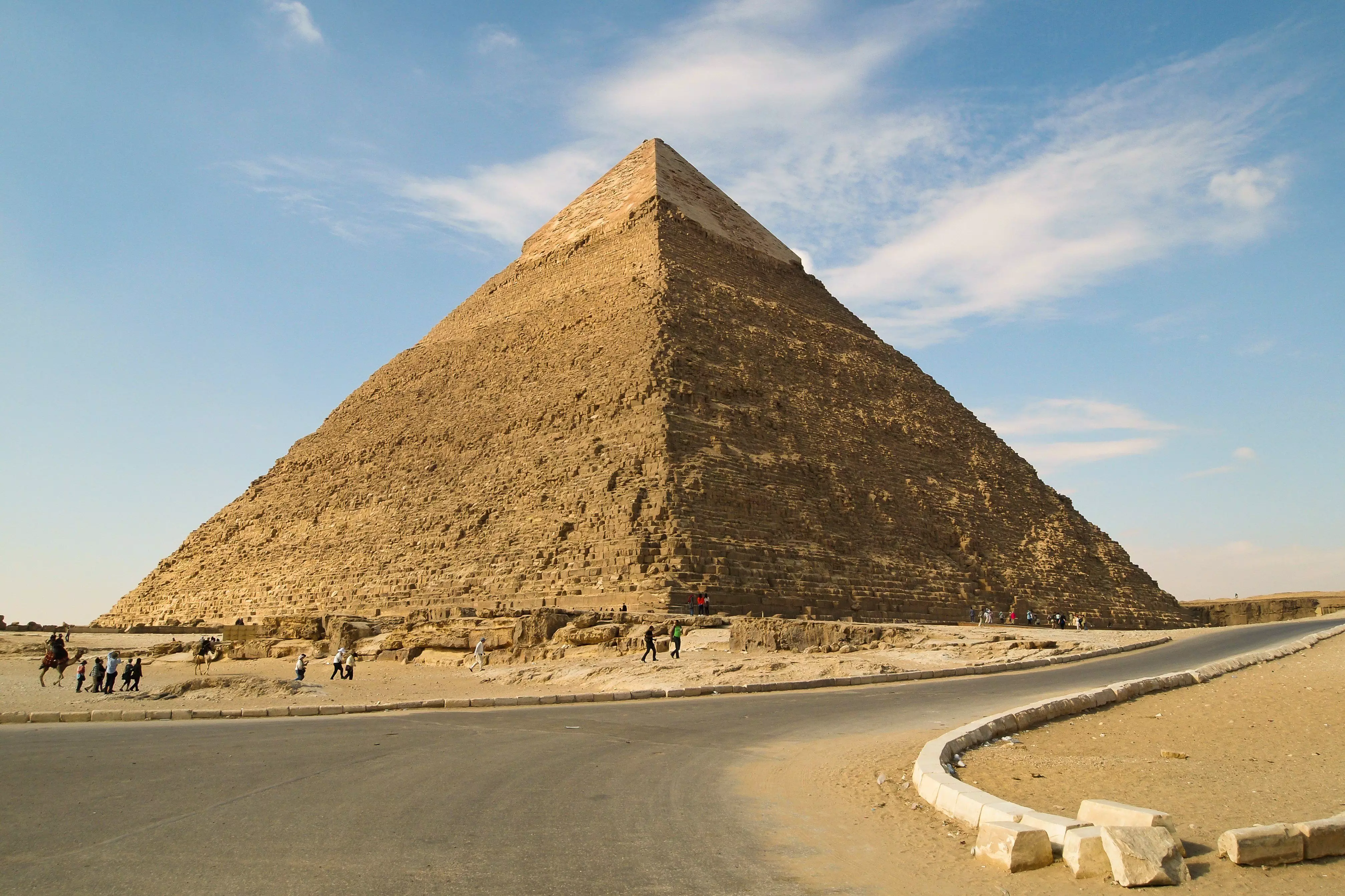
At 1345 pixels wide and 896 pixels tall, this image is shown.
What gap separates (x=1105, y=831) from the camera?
3953 millimetres

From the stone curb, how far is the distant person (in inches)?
134

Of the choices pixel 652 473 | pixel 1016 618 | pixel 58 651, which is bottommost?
pixel 58 651

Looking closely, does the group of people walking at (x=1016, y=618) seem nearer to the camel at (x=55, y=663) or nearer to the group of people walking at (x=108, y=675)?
the group of people walking at (x=108, y=675)

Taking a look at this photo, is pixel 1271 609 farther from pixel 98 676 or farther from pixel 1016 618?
pixel 98 676

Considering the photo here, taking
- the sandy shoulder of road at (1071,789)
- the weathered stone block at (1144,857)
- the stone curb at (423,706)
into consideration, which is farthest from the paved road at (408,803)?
the weathered stone block at (1144,857)

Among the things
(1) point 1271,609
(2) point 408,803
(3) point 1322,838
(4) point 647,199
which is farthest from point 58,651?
(1) point 1271,609

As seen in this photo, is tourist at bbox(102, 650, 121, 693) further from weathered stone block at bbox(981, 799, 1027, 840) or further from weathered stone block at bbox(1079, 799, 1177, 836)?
weathered stone block at bbox(1079, 799, 1177, 836)

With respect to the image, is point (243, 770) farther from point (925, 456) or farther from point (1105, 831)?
point (925, 456)

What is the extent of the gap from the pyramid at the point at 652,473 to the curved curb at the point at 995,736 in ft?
34.9

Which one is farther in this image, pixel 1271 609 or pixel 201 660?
pixel 1271 609

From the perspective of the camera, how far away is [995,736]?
7.01 m

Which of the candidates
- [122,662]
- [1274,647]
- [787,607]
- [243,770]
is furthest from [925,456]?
[243,770]

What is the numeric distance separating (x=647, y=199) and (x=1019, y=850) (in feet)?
113

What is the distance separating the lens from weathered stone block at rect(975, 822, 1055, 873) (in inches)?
161
